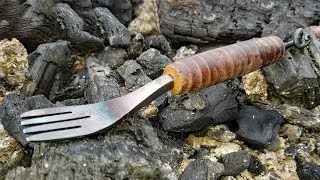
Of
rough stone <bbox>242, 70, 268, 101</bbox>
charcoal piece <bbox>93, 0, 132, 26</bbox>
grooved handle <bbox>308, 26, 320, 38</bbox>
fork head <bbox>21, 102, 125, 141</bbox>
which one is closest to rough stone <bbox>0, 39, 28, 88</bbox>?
fork head <bbox>21, 102, 125, 141</bbox>

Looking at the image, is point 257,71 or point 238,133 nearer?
point 238,133

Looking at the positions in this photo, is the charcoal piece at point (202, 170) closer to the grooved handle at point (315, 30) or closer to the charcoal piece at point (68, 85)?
the charcoal piece at point (68, 85)

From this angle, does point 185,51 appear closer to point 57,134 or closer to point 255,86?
point 255,86

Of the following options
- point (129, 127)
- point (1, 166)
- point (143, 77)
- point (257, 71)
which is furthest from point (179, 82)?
point (1, 166)

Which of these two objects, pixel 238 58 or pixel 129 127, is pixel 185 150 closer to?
pixel 129 127

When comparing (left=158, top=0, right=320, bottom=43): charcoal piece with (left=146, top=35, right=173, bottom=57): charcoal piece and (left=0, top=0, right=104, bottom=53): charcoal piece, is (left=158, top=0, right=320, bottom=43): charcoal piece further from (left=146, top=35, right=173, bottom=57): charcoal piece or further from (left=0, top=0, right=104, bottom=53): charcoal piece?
(left=0, top=0, right=104, bottom=53): charcoal piece

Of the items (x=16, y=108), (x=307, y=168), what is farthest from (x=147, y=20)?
(x=307, y=168)
